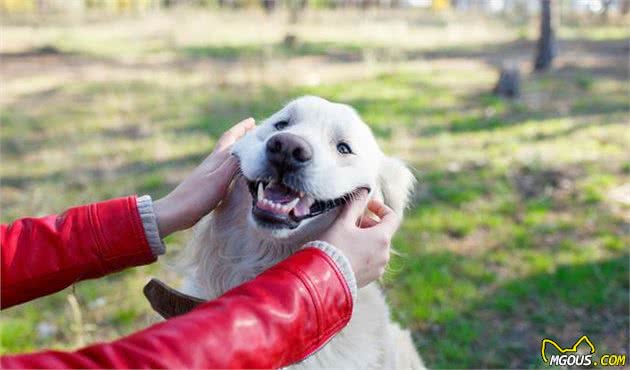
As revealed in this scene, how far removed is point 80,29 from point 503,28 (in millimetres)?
Answer: 10065

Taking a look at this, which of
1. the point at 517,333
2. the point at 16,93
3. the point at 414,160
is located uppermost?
the point at 16,93

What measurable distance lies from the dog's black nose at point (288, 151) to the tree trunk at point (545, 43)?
9.66 m

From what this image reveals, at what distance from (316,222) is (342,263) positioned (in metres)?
0.54

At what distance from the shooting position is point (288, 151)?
202 centimetres

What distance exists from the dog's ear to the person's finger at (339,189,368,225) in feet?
0.82

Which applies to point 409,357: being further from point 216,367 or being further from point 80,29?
point 80,29

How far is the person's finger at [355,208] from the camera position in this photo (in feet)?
6.25

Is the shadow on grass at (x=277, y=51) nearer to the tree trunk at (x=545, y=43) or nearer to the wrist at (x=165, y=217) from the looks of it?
the tree trunk at (x=545, y=43)

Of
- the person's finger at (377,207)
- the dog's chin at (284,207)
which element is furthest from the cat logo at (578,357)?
the dog's chin at (284,207)

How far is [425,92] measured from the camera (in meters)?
9.09

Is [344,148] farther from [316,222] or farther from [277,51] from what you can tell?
[277,51]

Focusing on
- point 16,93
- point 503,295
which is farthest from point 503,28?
point 503,295

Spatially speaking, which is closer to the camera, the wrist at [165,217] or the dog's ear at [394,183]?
the wrist at [165,217]

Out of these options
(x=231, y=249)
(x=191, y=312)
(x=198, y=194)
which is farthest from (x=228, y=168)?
(x=191, y=312)
